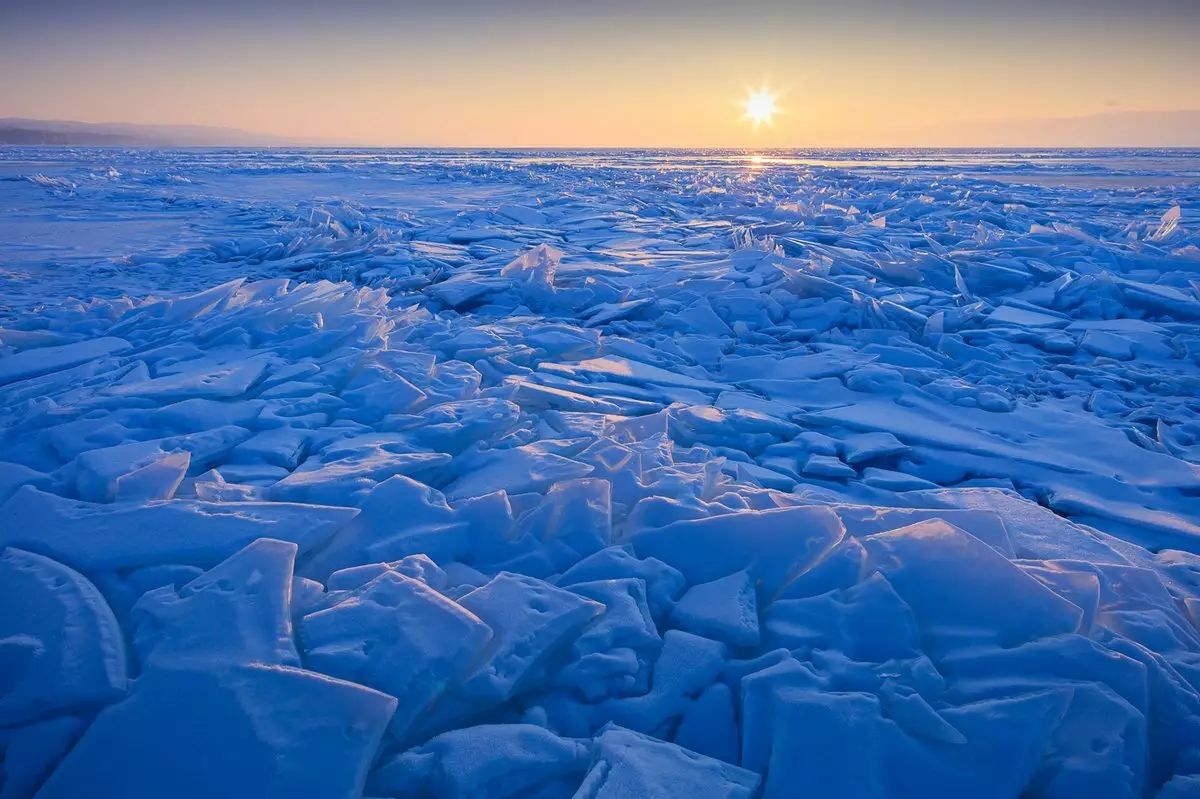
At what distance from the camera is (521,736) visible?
4.24ft

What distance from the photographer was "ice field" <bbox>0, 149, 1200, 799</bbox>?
123 cm

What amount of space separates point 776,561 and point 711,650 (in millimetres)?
351

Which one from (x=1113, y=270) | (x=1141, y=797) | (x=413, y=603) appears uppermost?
(x=1113, y=270)

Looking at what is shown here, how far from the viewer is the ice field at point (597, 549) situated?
1.23 m

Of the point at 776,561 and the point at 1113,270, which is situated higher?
the point at 1113,270

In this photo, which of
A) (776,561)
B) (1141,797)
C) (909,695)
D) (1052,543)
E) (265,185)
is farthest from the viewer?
(265,185)

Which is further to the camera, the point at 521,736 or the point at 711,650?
the point at 711,650

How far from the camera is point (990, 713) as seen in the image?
127 cm

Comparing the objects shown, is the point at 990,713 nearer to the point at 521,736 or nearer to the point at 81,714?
the point at 521,736

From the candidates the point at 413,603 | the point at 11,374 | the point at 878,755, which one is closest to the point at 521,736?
the point at 413,603

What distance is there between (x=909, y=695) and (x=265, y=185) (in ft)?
60.7

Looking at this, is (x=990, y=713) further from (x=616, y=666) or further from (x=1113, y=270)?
(x=1113, y=270)

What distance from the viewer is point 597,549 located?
186cm

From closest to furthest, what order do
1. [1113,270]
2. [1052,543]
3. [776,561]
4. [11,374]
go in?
[776,561] → [1052,543] → [11,374] → [1113,270]
